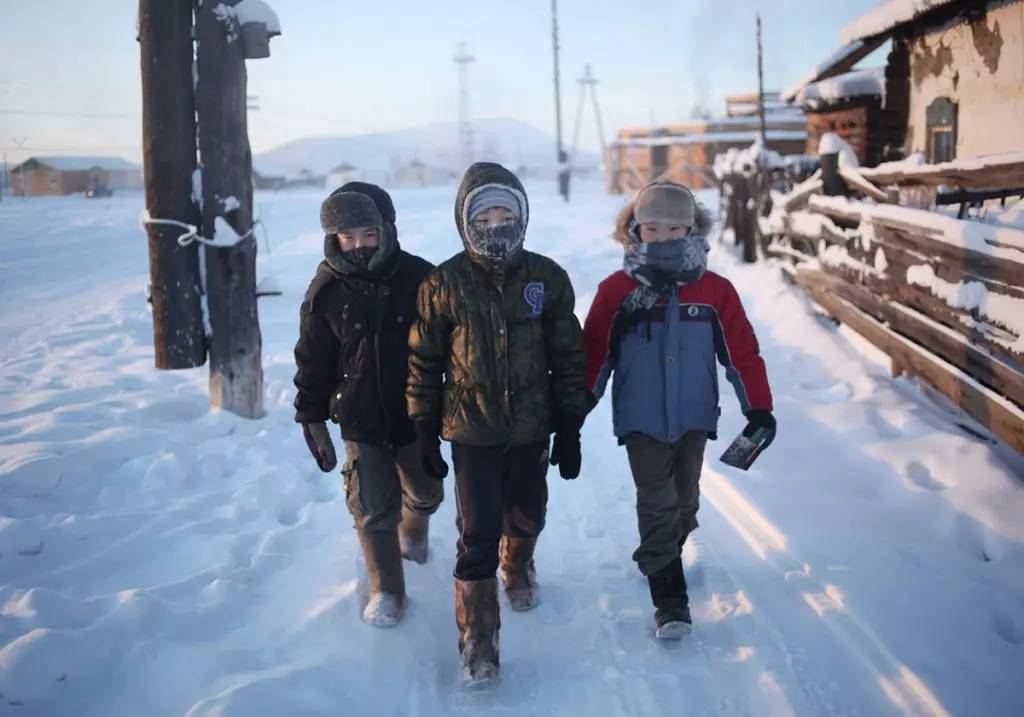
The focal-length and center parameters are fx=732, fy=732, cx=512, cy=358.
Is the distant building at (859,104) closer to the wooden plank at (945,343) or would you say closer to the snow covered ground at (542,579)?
the wooden plank at (945,343)

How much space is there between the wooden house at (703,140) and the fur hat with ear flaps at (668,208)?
29749 mm

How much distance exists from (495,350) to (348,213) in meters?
0.85

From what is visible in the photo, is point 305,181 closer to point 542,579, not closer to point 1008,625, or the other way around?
point 542,579

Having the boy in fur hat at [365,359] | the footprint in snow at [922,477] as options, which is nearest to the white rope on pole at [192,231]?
the boy in fur hat at [365,359]

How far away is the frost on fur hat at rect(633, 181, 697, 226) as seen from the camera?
3.10 meters

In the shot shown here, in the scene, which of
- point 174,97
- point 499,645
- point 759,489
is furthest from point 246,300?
point 759,489

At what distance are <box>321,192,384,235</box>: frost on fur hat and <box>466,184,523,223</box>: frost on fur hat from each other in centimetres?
46

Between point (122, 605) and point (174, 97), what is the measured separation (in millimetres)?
3318

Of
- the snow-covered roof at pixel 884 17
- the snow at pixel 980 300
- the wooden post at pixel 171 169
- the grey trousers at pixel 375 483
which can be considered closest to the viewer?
the grey trousers at pixel 375 483

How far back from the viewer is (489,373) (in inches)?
112

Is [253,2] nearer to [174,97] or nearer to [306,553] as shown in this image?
[174,97]

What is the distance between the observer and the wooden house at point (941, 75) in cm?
793

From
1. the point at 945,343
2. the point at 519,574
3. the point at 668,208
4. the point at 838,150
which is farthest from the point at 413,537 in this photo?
the point at 838,150

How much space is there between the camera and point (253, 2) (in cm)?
499
